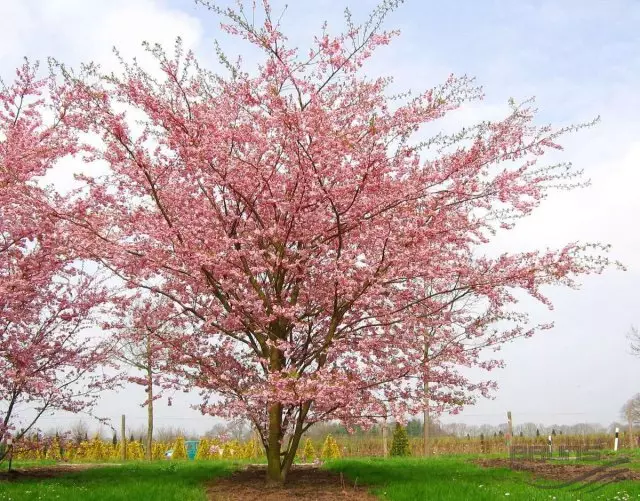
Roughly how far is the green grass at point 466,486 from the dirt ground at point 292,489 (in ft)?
1.36

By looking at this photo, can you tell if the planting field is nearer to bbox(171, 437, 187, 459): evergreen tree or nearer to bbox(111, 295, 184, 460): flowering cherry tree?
bbox(111, 295, 184, 460): flowering cherry tree

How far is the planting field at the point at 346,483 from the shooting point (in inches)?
354

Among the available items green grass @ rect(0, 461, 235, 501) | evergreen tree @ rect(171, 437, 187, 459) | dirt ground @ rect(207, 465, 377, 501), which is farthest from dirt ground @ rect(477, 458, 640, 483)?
evergreen tree @ rect(171, 437, 187, 459)

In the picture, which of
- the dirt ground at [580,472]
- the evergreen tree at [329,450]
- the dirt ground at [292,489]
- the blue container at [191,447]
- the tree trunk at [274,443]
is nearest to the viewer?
the dirt ground at [292,489]

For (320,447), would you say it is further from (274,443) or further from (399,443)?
(274,443)

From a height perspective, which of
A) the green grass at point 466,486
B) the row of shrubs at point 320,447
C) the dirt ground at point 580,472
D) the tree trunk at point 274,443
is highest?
the tree trunk at point 274,443

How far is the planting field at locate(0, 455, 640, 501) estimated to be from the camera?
8992 millimetres

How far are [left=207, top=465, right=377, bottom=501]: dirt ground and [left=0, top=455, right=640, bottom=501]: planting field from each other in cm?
1

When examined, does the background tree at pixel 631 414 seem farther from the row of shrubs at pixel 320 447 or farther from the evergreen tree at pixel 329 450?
the evergreen tree at pixel 329 450

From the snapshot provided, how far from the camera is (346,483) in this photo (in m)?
11.0

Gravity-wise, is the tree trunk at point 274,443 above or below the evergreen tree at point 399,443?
above

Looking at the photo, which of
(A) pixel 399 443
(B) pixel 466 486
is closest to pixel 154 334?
(B) pixel 466 486

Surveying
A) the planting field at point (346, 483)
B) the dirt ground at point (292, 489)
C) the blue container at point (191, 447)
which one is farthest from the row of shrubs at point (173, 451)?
the dirt ground at point (292, 489)

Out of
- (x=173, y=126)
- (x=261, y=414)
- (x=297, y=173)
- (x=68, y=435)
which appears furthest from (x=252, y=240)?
(x=68, y=435)
